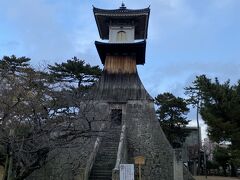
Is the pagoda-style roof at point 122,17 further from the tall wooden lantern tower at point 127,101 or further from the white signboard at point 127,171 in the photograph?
the white signboard at point 127,171

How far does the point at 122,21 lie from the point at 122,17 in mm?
483

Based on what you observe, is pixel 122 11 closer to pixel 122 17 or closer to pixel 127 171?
pixel 122 17

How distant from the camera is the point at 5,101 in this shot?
10.3m

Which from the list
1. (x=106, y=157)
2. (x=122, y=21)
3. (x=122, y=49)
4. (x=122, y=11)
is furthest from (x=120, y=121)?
(x=122, y=11)

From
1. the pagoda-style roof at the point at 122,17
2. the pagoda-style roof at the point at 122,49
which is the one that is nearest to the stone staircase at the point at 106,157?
the pagoda-style roof at the point at 122,49

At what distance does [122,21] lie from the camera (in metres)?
22.6

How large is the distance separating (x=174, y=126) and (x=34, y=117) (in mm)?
22550

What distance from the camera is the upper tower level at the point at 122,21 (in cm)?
2179

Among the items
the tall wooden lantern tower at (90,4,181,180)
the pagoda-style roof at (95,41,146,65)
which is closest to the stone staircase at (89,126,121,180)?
the tall wooden lantern tower at (90,4,181,180)

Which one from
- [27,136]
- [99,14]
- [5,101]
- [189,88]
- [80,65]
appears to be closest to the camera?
[27,136]

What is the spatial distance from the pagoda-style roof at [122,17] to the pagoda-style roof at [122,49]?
192 centimetres

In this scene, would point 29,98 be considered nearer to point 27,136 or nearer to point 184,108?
point 27,136

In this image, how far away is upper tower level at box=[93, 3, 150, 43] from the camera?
21.8 meters

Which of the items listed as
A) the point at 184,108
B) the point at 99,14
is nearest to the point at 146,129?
the point at 99,14
